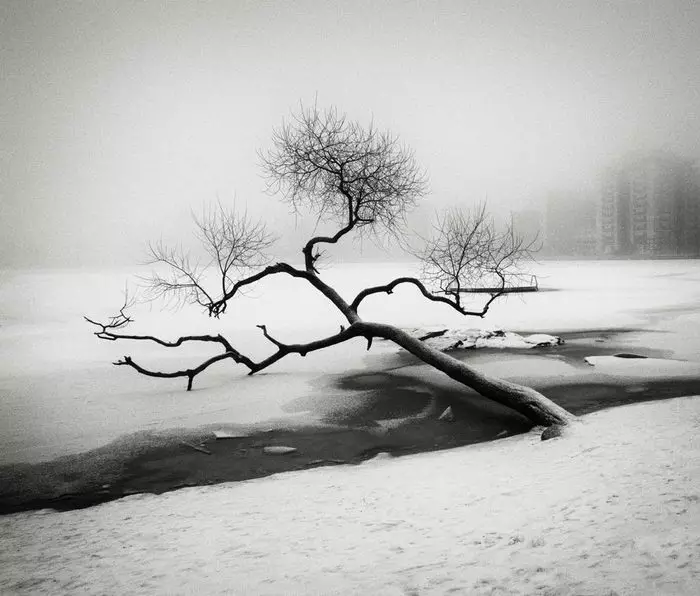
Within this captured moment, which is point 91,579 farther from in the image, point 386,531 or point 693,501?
point 693,501

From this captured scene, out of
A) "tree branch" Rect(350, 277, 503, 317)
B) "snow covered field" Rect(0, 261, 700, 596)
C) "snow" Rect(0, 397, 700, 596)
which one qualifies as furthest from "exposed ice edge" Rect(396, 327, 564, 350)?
"snow" Rect(0, 397, 700, 596)

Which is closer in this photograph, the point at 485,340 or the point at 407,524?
the point at 407,524

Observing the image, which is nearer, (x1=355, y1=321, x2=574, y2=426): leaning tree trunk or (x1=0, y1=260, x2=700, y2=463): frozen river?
(x1=355, y1=321, x2=574, y2=426): leaning tree trunk

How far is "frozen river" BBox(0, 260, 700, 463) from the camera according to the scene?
387 inches

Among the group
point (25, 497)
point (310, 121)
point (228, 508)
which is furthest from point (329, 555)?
point (310, 121)

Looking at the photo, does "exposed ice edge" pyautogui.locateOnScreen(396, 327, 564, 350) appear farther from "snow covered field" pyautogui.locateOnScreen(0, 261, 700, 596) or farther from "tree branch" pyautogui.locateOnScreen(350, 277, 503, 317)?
"snow covered field" pyautogui.locateOnScreen(0, 261, 700, 596)

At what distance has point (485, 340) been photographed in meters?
17.9

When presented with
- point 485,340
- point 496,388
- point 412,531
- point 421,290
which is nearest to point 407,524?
point 412,531

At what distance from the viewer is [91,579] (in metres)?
4.28

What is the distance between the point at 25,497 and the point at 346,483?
4179 millimetres

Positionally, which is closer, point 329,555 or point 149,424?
point 329,555

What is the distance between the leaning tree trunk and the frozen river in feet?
8.78

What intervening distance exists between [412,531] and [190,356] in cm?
1408

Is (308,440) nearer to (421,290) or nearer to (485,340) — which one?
(421,290)
